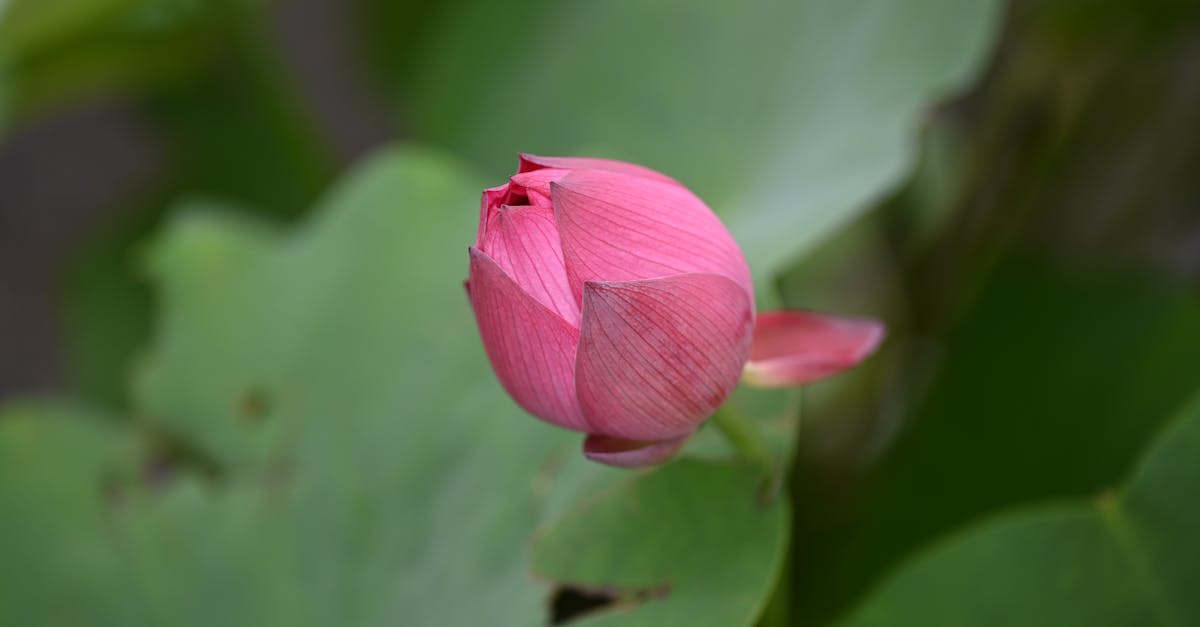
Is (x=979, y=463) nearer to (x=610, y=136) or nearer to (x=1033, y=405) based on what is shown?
(x=1033, y=405)

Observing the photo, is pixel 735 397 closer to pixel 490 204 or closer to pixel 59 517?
pixel 490 204

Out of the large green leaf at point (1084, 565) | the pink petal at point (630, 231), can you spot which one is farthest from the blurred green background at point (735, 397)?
the pink petal at point (630, 231)

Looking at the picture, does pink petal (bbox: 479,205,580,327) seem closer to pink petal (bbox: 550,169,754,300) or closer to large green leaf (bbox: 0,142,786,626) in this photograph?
pink petal (bbox: 550,169,754,300)

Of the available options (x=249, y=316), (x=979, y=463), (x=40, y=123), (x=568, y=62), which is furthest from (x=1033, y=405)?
(x=40, y=123)

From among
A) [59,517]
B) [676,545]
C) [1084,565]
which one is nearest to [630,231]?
[676,545]

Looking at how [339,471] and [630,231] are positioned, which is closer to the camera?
[630,231]

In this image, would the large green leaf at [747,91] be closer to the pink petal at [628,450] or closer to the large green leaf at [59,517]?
the pink petal at [628,450]

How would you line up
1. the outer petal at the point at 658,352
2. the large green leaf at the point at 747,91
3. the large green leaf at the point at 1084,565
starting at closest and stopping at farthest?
the outer petal at the point at 658,352 < the large green leaf at the point at 1084,565 < the large green leaf at the point at 747,91
